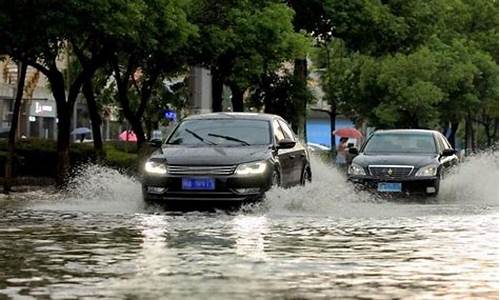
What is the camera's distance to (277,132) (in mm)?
18828

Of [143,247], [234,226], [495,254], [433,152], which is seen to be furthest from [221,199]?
[433,152]

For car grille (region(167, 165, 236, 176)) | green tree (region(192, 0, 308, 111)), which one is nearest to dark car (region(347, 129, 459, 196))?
car grille (region(167, 165, 236, 176))

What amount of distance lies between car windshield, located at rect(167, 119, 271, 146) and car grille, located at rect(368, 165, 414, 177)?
411 cm

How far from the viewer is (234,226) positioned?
568 inches

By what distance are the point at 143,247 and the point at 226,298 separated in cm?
385

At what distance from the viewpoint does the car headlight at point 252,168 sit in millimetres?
16719

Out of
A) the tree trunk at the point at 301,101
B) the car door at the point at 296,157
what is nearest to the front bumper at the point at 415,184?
the car door at the point at 296,157

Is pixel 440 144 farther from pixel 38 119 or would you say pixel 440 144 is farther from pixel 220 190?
pixel 38 119

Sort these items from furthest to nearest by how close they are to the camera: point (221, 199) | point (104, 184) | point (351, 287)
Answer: point (104, 184) < point (221, 199) < point (351, 287)

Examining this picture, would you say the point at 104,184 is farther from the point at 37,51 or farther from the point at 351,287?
the point at 351,287

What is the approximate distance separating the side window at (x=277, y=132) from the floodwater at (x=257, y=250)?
0.91m

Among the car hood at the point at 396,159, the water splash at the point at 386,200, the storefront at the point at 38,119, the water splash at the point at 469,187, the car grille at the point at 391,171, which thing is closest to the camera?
the water splash at the point at 386,200

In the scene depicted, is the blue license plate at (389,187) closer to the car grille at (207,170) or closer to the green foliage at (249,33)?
the car grille at (207,170)

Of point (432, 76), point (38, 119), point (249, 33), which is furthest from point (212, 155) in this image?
point (38, 119)
